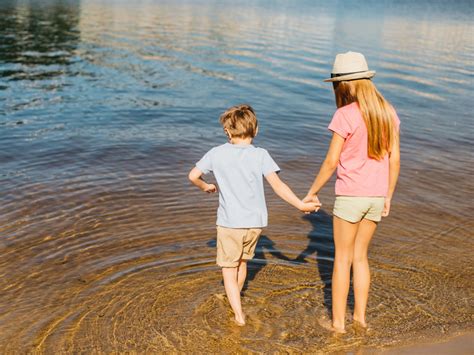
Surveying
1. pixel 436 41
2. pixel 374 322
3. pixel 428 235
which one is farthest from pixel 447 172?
pixel 436 41

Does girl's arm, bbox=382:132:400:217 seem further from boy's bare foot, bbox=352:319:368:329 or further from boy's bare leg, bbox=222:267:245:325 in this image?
boy's bare leg, bbox=222:267:245:325

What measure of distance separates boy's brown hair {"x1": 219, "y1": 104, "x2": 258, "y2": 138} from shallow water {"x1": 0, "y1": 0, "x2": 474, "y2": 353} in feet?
5.97

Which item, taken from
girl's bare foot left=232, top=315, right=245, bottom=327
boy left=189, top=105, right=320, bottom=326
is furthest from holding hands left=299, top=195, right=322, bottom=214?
girl's bare foot left=232, top=315, right=245, bottom=327

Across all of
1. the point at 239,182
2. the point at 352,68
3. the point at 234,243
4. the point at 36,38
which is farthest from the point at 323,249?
the point at 36,38

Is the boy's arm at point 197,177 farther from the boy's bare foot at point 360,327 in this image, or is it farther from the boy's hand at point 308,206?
the boy's bare foot at point 360,327

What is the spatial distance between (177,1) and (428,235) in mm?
67139

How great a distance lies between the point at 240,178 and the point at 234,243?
0.60 metres

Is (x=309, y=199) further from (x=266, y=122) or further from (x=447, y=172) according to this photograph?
(x=266, y=122)

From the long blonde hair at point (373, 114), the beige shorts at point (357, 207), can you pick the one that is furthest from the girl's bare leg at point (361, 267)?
the long blonde hair at point (373, 114)

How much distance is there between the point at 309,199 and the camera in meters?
4.95

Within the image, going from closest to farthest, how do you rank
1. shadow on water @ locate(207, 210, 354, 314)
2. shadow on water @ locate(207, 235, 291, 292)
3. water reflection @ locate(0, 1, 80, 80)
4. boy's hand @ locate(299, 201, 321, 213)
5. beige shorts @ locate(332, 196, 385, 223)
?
beige shorts @ locate(332, 196, 385, 223) → boy's hand @ locate(299, 201, 321, 213) → shadow on water @ locate(207, 210, 354, 314) → shadow on water @ locate(207, 235, 291, 292) → water reflection @ locate(0, 1, 80, 80)

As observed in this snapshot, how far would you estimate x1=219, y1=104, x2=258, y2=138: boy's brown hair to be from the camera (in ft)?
15.5

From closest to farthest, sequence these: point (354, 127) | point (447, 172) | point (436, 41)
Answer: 1. point (354, 127)
2. point (447, 172)
3. point (436, 41)

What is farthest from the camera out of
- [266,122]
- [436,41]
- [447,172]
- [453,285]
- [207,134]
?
[436,41]
